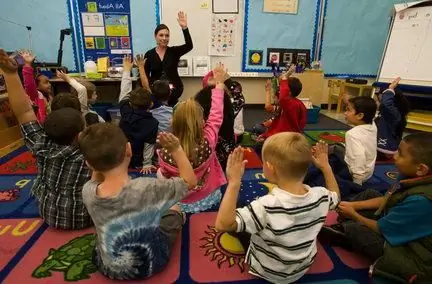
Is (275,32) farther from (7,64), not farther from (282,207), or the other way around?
(282,207)

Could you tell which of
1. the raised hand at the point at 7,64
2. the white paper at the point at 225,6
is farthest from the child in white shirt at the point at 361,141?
the white paper at the point at 225,6

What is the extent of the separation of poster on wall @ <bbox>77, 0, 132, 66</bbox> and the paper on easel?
978mm

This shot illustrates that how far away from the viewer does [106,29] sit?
4121mm

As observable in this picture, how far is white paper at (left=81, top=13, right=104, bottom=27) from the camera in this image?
13.3 ft

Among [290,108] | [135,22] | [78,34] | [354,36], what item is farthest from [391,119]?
Result: [78,34]

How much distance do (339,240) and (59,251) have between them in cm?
138

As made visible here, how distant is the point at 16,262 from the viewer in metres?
1.33

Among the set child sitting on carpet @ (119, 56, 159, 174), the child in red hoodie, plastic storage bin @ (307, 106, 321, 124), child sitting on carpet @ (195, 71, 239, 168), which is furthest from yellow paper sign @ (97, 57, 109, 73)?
plastic storage bin @ (307, 106, 321, 124)

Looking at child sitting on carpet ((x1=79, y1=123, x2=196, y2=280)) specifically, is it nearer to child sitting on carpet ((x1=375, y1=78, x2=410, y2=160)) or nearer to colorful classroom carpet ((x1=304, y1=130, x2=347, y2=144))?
child sitting on carpet ((x1=375, y1=78, x2=410, y2=160))

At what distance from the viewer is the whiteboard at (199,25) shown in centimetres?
414

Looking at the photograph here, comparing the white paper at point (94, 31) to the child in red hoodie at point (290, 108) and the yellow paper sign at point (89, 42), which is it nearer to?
the yellow paper sign at point (89, 42)

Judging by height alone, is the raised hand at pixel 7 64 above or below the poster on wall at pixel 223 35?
below

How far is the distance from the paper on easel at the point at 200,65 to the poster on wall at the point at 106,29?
3.21 ft

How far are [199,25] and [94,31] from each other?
1.51m
